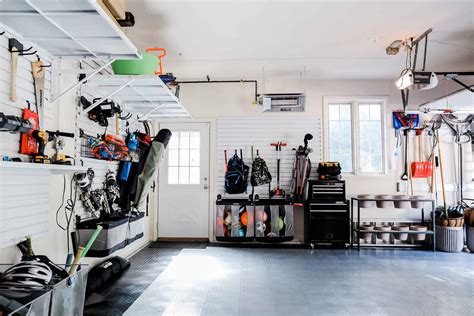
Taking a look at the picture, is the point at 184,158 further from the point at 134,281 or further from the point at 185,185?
the point at 134,281

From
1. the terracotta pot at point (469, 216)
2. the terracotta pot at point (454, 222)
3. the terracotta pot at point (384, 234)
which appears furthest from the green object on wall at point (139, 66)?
the terracotta pot at point (469, 216)

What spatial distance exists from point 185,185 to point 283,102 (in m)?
2.29

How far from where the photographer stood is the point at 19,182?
7.26 ft

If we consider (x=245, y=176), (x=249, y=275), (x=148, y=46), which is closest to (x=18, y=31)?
(x=148, y=46)

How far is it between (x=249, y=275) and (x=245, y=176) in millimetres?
1997

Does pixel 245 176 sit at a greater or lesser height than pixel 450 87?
lesser

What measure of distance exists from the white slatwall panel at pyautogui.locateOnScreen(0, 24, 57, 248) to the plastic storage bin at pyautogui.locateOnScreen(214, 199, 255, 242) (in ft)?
9.24

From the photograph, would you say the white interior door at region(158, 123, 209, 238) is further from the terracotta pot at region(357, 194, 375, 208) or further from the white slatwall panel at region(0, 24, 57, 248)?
the white slatwall panel at region(0, 24, 57, 248)

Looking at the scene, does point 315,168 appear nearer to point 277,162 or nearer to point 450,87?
point 277,162

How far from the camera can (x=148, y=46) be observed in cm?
404

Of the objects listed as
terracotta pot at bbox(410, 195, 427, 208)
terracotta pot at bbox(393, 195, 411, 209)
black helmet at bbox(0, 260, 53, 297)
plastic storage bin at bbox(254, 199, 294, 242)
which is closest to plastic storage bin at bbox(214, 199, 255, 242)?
plastic storage bin at bbox(254, 199, 294, 242)

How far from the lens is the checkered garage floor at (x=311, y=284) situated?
2725 millimetres

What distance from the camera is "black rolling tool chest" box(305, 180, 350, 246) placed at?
4.88 metres

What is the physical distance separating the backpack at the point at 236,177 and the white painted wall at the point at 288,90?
26 cm
